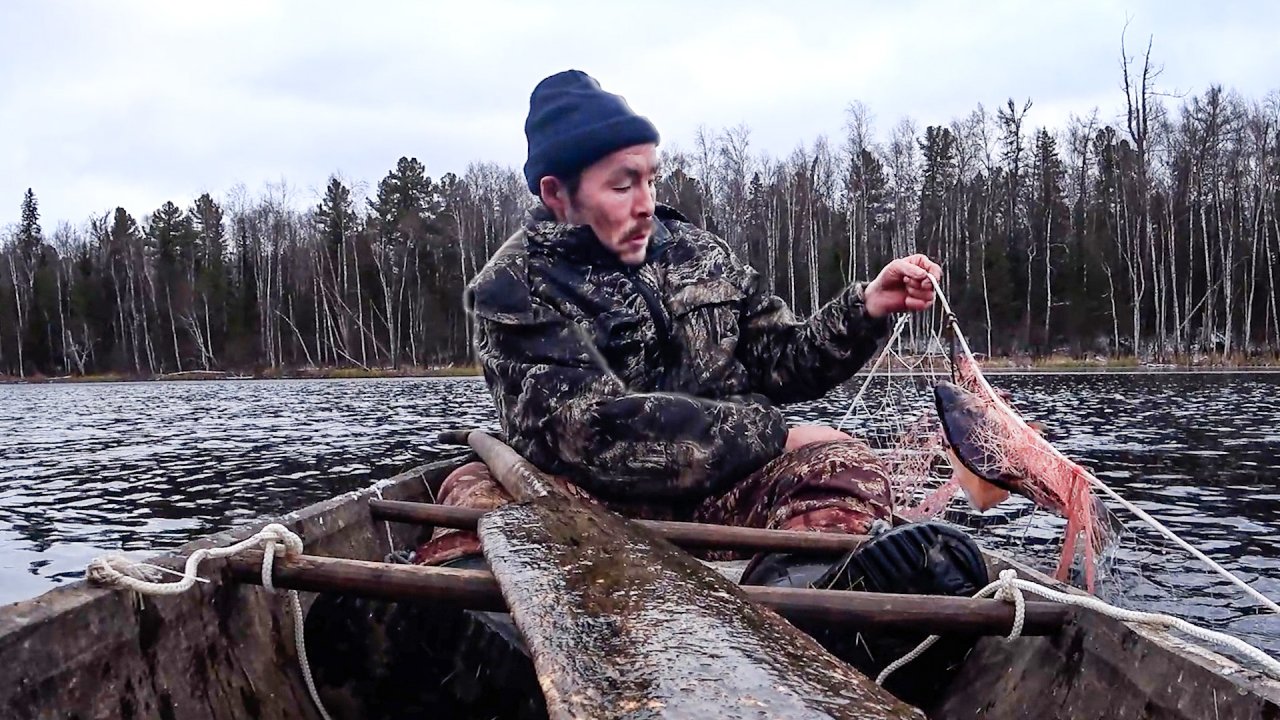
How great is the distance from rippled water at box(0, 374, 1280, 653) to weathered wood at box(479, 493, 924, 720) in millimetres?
3195

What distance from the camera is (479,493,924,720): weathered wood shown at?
3.59 feet

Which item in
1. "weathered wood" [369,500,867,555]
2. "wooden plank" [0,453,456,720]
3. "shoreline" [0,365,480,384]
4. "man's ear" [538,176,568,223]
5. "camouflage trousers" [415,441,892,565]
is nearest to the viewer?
"wooden plank" [0,453,456,720]

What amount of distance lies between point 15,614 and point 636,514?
1.59 meters

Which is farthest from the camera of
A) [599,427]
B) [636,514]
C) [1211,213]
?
[1211,213]

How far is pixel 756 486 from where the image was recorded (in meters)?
2.96

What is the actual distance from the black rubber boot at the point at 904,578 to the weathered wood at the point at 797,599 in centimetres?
8

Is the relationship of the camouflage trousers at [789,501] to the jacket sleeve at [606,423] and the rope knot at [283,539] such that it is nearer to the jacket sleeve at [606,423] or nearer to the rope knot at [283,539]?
the jacket sleeve at [606,423]

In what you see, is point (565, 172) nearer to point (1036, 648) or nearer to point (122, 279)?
point (1036, 648)

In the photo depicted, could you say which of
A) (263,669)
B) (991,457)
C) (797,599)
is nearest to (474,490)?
(263,669)

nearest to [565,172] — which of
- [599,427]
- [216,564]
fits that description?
[599,427]

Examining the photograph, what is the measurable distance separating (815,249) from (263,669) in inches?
1453

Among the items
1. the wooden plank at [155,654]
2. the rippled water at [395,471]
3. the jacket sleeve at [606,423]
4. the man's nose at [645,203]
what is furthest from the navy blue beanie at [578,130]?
the rippled water at [395,471]

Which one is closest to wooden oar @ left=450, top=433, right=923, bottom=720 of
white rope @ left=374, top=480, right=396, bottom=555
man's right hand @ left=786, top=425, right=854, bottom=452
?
man's right hand @ left=786, top=425, right=854, bottom=452

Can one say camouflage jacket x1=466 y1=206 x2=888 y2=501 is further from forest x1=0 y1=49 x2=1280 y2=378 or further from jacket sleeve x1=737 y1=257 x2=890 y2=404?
forest x1=0 y1=49 x2=1280 y2=378
